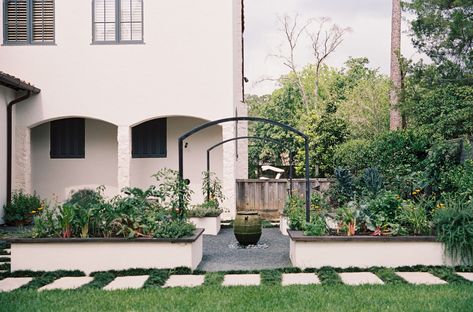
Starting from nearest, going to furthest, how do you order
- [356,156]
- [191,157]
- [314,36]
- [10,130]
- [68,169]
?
[10,130], [356,156], [68,169], [191,157], [314,36]

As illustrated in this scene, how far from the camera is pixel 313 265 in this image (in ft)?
29.0

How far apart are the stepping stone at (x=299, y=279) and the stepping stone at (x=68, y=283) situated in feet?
8.41

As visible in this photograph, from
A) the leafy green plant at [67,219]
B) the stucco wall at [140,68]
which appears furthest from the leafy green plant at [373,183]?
the stucco wall at [140,68]

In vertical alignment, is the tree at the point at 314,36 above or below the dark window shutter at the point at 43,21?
above

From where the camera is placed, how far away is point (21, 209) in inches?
599

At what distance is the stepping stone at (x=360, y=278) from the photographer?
755 centimetres

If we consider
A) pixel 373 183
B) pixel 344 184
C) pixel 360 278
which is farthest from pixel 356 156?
pixel 360 278

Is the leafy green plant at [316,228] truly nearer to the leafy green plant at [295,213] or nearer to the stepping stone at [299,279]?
the leafy green plant at [295,213]

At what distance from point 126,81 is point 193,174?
3.37 metres

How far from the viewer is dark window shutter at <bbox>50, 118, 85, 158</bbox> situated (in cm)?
1769

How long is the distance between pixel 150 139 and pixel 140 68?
2425 mm

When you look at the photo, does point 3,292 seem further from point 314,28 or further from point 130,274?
point 314,28

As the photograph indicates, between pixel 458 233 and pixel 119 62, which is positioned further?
pixel 119 62

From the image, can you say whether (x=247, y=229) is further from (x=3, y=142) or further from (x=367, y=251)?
(x=3, y=142)
